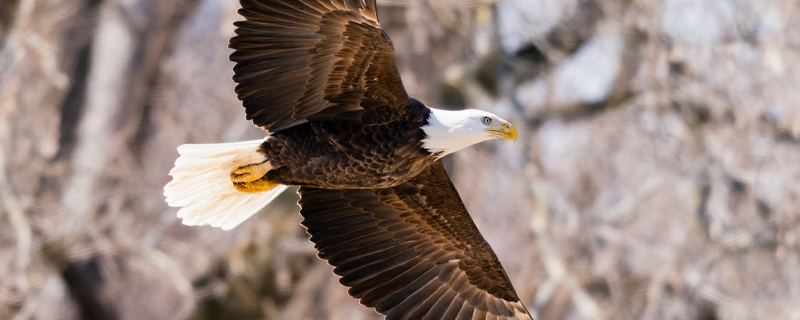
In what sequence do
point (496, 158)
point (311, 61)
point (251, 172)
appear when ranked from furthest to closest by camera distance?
point (496, 158) < point (251, 172) < point (311, 61)

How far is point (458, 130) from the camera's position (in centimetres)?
425

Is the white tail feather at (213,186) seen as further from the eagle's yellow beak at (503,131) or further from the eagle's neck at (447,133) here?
the eagle's yellow beak at (503,131)

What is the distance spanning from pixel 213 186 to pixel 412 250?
116cm

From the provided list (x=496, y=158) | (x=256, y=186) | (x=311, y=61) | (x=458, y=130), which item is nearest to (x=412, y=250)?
(x=256, y=186)

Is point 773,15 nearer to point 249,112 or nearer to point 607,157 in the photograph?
point 607,157

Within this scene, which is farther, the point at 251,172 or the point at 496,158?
the point at 496,158

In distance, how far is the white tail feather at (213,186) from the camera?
4.58m

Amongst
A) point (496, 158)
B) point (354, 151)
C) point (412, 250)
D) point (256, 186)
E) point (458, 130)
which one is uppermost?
point (496, 158)

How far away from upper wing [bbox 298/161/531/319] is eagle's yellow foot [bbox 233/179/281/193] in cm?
28

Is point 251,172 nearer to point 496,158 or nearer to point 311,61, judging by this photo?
point 311,61

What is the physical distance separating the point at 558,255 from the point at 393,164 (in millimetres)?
4365

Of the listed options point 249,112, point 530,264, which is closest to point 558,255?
point 530,264

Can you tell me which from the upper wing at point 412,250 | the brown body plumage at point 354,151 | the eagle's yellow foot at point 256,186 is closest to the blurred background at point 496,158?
the upper wing at point 412,250

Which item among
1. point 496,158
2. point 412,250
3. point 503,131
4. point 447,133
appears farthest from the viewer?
point 496,158
